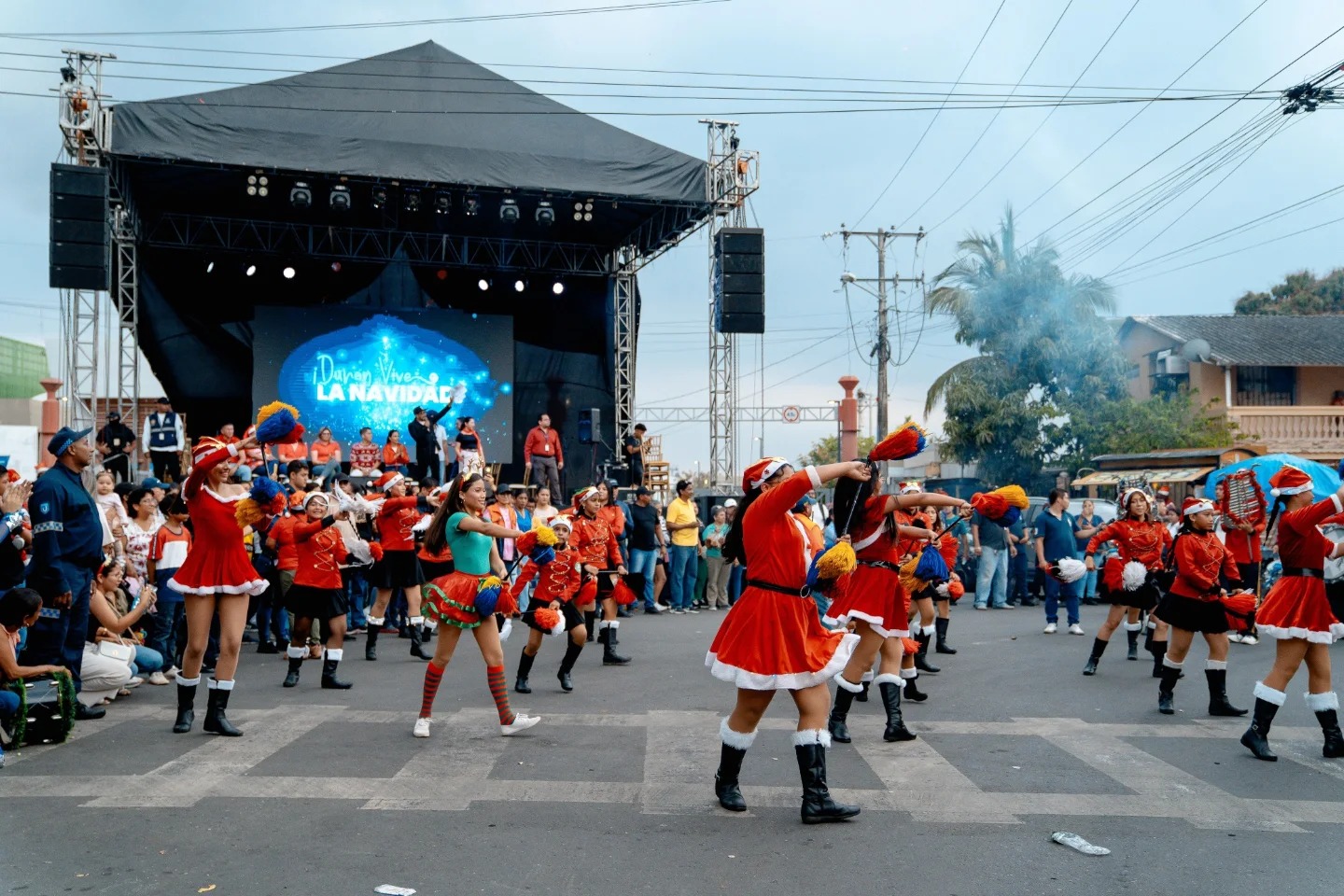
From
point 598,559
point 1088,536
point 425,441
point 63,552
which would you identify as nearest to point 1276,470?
point 1088,536

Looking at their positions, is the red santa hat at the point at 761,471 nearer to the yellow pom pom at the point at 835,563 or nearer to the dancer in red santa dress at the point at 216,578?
the yellow pom pom at the point at 835,563

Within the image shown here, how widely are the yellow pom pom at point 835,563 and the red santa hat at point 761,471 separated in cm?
50

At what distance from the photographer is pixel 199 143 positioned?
19.0 metres

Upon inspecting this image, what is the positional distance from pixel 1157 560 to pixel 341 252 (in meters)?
17.5

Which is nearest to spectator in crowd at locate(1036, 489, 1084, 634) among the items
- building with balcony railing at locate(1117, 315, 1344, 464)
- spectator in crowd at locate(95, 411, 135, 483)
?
spectator in crowd at locate(95, 411, 135, 483)

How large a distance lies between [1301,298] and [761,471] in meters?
48.2

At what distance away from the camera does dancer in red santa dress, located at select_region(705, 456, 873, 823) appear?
559 centimetres

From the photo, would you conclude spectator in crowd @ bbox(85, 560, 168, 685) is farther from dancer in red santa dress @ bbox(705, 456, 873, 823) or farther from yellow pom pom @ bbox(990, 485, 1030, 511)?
yellow pom pom @ bbox(990, 485, 1030, 511)

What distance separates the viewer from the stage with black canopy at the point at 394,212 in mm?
19781

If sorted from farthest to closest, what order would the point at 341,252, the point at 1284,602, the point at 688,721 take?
the point at 341,252 → the point at 688,721 → the point at 1284,602

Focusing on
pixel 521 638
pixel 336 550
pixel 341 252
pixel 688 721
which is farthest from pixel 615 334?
pixel 688 721

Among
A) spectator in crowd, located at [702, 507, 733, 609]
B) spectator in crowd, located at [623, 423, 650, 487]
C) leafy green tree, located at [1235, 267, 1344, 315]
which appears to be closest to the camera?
spectator in crowd, located at [702, 507, 733, 609]

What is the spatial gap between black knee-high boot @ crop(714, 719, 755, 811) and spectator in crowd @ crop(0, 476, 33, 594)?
511 centimetres

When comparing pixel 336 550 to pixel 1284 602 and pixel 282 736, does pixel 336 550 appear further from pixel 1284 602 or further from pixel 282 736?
pixel 1284 602
